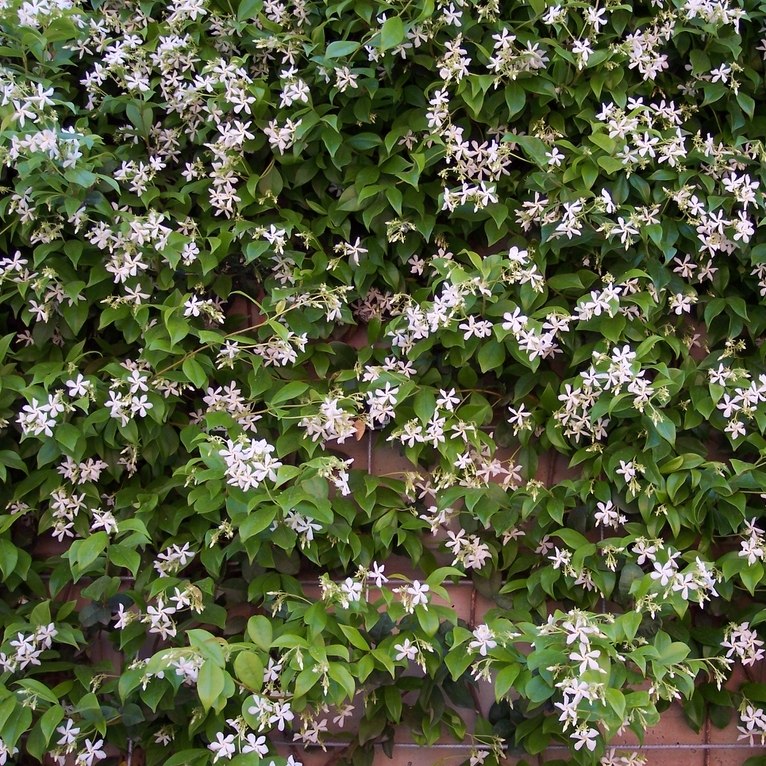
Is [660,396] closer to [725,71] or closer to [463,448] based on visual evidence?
[463,448]

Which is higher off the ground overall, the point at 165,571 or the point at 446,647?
the point at 165,571

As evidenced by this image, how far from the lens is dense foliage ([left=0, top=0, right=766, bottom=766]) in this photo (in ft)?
6.20

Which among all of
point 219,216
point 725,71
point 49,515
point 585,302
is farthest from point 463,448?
point 725,71

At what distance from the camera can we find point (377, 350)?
2.07 meters

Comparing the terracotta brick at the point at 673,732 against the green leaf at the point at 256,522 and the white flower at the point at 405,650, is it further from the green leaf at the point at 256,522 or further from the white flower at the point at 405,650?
the green leaf at the point at 256,522

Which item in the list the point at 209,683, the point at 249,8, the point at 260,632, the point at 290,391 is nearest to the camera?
the point at 209,683

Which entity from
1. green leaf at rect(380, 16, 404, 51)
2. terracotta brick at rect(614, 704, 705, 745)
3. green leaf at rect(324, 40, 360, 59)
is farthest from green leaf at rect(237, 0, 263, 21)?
terracotta brick at rect(614, 704, 705, 745)

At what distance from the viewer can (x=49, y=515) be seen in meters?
2.04

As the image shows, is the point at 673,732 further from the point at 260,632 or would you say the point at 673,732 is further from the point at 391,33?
the point at 391,33

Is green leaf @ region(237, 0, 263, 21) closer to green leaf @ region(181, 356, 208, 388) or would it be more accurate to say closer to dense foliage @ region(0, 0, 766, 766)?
dense foliage @ region(0, 0, 766, 766)

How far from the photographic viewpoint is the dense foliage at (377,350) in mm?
1889

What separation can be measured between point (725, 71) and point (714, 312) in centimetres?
59

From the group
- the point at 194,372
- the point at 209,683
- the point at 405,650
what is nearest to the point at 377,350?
the point at 194,372

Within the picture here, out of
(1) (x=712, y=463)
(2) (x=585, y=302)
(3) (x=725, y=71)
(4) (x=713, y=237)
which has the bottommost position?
(1) (x=712, y=463)
